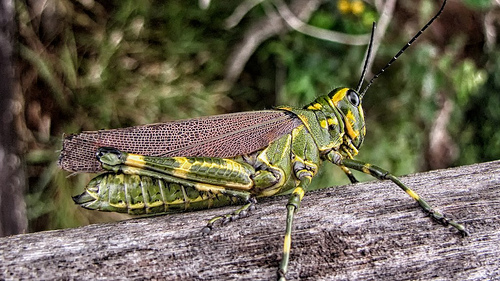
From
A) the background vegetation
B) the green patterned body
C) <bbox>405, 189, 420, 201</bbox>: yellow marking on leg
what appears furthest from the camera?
the background vegetation

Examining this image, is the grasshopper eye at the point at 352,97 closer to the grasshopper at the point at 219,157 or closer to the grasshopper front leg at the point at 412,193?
the grasshopper at the point at 219,157

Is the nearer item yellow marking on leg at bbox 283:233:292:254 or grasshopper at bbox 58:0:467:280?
yellow marking on leg at bbox 283:233:292:254

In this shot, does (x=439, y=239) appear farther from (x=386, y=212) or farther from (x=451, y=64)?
(x=451, y=64)

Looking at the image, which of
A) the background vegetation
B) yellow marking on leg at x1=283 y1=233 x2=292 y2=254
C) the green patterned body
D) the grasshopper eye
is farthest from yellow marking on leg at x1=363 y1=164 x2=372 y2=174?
the background vegetation

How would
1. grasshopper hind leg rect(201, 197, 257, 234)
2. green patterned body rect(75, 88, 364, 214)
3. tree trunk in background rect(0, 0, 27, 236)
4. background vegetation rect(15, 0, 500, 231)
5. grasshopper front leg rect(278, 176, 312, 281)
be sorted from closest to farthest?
grasshopper front leg rect(278, 176, 312, 281) → grasshopper hind leg rect(201, 197, 257, 234) → green patterned body rect(75, 88, 364, 214) → tree trunk in background rect(0, 0, 27, 236) → background vegetation rect(15, 0, 500, 231)

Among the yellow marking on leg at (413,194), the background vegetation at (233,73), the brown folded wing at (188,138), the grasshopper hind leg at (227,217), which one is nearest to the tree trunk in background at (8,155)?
the background vegetation at (233,73)

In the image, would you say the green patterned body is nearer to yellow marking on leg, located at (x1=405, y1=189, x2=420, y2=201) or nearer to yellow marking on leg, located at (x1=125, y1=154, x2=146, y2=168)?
yellow marking on leg, located at (x1=125, y1=154, x2=146, y2=168)
